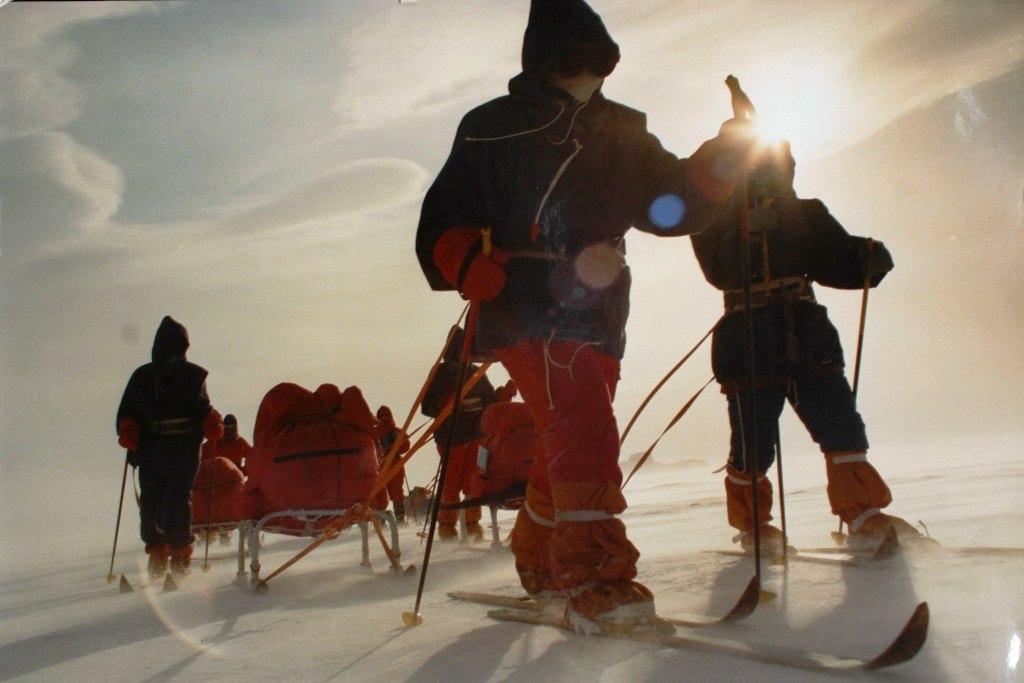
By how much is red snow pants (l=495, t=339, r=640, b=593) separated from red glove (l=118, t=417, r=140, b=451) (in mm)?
3578

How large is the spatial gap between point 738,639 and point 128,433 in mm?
4358

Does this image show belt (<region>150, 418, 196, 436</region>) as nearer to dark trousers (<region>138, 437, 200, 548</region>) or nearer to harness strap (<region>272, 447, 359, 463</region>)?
dark trousers (<region>138, 437, 200, 548</region>)

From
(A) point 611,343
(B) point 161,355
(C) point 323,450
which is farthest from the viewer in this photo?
(B) point 161,355

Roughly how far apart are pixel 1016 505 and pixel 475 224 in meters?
2.45

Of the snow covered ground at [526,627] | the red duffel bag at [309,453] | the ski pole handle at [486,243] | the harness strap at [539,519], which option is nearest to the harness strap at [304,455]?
the red duffel bag at [309,453]

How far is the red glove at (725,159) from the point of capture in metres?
2.34

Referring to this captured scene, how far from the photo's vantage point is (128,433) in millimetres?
5234

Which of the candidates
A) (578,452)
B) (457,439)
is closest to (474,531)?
(457,439)

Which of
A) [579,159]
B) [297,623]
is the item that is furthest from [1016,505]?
[297,623]

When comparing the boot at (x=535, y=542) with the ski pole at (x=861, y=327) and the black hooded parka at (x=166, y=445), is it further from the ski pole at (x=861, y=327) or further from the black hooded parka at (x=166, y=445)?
the black hooded parka at (x=166, y=445)

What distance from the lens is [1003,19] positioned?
260cm

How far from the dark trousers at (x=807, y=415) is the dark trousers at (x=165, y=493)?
3440 millimetres

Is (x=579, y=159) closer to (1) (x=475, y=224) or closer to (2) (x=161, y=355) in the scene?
(1) (x=475, y=224)

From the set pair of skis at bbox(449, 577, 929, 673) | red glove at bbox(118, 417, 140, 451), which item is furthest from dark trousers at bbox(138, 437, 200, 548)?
pair of skis at bbox(449, 577, 929, 673)
